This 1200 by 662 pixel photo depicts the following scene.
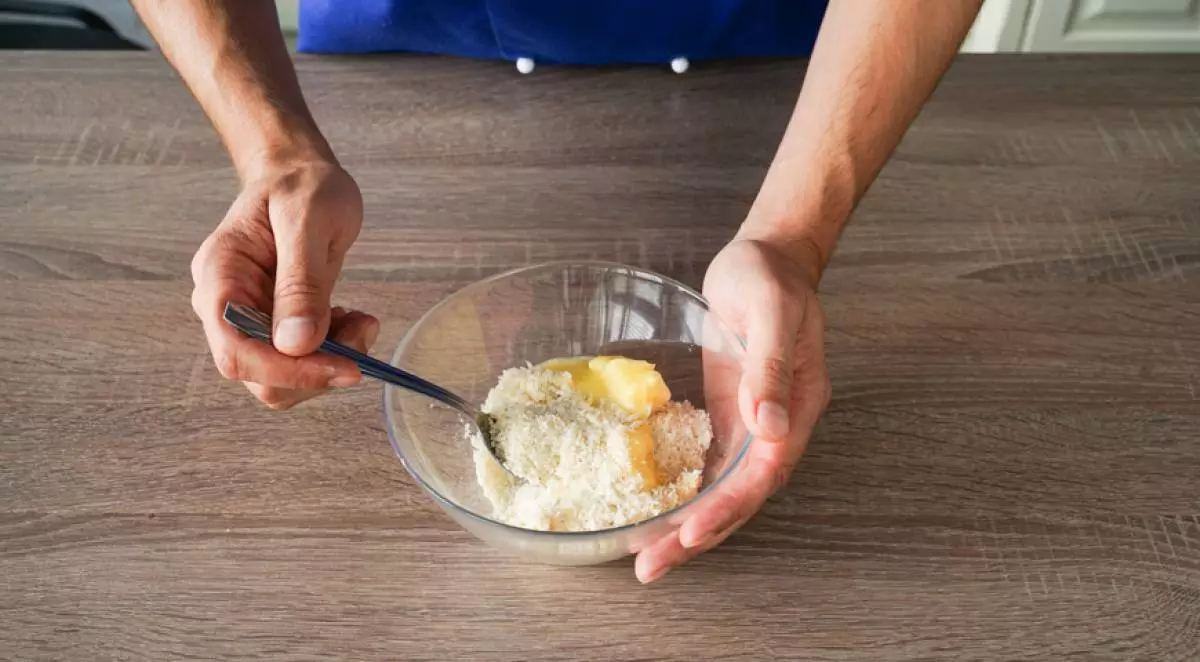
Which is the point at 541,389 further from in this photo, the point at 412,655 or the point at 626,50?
the point at 626,50

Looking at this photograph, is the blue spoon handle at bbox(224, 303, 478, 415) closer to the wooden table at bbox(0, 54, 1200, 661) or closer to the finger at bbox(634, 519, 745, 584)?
the wooden table at bbox(0, 54, 1200, 661)

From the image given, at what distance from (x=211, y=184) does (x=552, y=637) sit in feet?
2.11

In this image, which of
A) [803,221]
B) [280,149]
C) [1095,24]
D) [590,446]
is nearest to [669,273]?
[803,221]


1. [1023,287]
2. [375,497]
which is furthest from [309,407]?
[1023,287]

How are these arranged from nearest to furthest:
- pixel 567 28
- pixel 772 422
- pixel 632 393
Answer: pixel 772 422 < pixel 632 393 < pixel 567 28

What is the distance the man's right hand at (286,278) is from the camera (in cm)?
67

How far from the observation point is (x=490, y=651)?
658 millimetres

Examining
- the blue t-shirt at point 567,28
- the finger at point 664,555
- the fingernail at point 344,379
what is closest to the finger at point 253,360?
the fingernail at point 344,379

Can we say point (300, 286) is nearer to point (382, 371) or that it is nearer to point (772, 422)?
point (382, 371)

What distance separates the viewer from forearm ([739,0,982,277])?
86cm

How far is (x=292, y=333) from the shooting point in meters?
0.65

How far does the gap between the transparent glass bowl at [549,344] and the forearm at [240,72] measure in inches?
7.8

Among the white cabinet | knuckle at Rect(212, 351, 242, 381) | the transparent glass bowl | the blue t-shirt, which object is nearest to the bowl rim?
the transparent glass bowl

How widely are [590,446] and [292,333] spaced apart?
227mm
